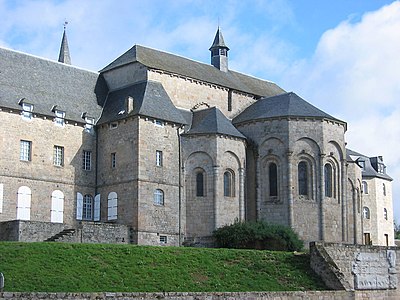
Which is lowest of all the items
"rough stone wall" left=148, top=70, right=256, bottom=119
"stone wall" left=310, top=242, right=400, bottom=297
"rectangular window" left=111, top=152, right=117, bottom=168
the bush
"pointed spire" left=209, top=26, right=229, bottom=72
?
"stone wall" left=310, top=242, right=400, bottom=297

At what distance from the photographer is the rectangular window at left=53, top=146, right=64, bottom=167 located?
48156 mm

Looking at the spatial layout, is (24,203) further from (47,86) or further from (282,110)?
(282,110)

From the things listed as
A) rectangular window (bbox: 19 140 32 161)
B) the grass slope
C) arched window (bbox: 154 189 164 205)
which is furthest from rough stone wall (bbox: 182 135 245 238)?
rectangular window (bbox: 19 140 32 161)

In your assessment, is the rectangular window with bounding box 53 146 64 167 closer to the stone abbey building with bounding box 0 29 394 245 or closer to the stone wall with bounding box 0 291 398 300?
the stone abbey building with bounding box 0 29 394 245

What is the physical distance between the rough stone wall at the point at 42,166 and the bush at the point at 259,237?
413 inches

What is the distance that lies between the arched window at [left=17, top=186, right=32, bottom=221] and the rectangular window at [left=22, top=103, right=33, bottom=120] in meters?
4.71

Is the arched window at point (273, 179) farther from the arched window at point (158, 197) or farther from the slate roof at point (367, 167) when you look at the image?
the slate roof at point (367, 167)

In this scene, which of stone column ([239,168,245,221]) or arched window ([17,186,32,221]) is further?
stone column ([239,168,245,221])

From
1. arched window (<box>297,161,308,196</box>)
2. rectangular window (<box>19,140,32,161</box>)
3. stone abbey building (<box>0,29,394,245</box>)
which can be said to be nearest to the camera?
rectangular window (<box>19,140,32,161</box>)

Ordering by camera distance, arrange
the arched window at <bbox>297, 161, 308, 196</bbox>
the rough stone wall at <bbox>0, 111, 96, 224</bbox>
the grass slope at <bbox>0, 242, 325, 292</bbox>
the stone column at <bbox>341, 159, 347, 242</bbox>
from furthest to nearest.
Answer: the stone column at <bbox>341, 159, 347, 242</bbox> < the arched window at <bbox>297, 161, 308, 196</bbox> < the rough stone wall at <bbox>0, 111, 96, 224</bbox> < the grass slope at <bbox>0, 242, 325, 292</bbox>

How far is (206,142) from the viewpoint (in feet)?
165

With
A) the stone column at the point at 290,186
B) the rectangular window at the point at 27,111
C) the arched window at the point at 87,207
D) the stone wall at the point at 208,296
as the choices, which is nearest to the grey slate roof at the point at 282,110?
the stone column at the point at 290,186

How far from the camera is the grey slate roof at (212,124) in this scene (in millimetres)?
50500

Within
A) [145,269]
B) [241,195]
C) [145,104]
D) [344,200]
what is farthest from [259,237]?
[145,269]
